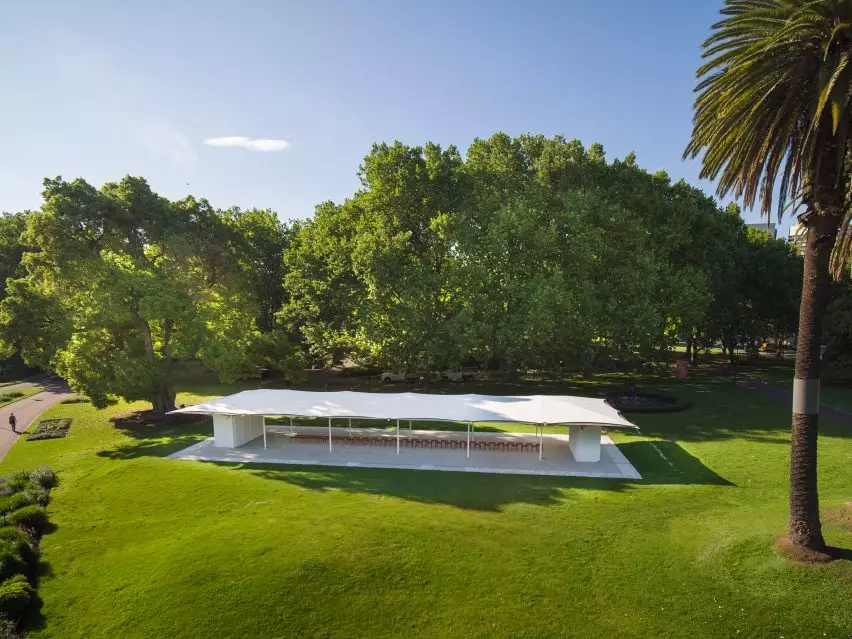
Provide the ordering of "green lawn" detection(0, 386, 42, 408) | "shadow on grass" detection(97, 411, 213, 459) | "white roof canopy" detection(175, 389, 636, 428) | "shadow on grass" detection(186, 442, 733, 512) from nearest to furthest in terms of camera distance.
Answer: "shadow on grass" detection(186, 442, 733, 512), "white roof canopy" detection(175, 389, 636, 428), "shadow on grass" detection(97, 411, 213, 459), "green lawn" detection(0, 386, 42, 408)

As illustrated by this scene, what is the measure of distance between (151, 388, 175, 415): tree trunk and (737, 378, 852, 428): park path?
41.8m

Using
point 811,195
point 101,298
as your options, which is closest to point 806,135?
point 811,195

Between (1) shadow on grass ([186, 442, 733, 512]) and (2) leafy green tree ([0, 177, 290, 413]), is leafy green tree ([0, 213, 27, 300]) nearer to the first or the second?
(2) leafy green tree ([0, 177, 290, 413])

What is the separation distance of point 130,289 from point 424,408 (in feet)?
66.7

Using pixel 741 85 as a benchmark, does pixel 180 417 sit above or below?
below

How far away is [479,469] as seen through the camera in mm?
21281

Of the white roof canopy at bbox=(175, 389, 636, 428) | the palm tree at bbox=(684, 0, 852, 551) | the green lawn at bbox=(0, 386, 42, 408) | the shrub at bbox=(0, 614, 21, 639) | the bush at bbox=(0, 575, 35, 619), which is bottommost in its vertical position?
the shrub at bbox=(0, 614, 21, 639)

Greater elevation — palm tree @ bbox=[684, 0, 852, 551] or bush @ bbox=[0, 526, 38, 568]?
palm tree @ bbox=[684, 0, 852, 551]

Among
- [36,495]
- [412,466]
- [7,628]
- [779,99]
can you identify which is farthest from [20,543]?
[779,99]

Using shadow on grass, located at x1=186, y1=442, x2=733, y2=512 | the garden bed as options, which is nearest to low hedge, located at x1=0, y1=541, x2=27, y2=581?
shadow on grass, located at x1=186, y1=442, x2=733, y2=512

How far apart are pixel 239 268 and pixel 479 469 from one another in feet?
80.8

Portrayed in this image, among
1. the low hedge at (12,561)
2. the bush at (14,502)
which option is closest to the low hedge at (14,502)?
the bush at (14,502)

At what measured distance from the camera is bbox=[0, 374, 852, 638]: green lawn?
10.8 meters

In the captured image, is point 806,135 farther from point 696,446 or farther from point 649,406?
point 649,406
